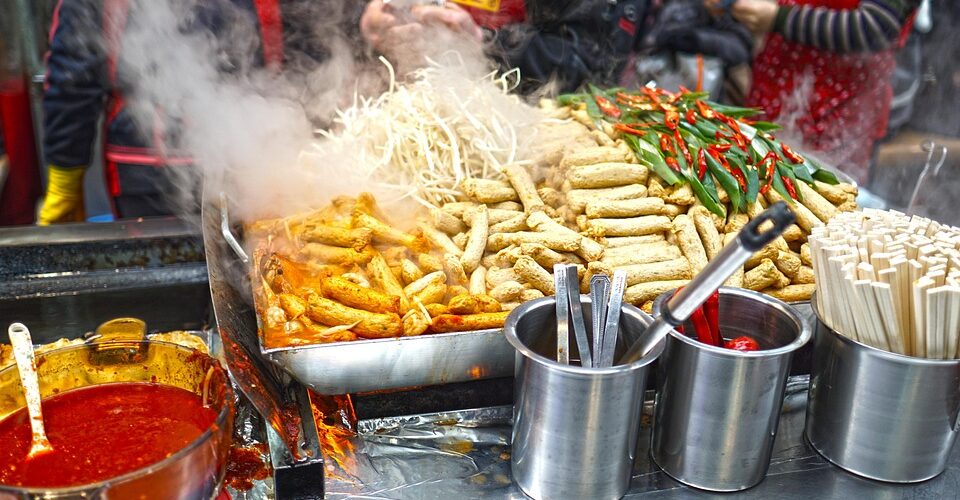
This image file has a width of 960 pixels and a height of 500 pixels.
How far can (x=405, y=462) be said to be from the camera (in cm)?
174

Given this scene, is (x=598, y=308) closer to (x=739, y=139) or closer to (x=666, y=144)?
(x=666, y=144)

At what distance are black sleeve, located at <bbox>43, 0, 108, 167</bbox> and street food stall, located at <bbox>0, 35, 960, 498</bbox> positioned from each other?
139 centimetres

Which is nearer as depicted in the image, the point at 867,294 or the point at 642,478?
the point at 867,294

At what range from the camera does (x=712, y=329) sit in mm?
1716

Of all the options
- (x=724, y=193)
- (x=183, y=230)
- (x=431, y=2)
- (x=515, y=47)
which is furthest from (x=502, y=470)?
(x=515, y=47)

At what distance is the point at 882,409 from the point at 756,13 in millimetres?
3691

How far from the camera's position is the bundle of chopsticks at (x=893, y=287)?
58.7 inches

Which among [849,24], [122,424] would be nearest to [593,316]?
[122,424]

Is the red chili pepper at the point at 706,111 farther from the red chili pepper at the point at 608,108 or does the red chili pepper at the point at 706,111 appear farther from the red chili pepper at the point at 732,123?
the red chili pepper at the point at 608,108

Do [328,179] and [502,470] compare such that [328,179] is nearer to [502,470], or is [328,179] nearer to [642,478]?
[502,470]

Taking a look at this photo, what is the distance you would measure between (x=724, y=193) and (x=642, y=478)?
1.17m

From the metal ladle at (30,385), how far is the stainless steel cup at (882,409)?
1.70 metres

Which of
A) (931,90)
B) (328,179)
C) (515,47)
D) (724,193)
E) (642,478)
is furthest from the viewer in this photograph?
(931,90)

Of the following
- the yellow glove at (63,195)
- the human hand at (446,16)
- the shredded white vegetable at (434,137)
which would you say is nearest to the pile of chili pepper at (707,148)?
the shredded white vegetable at (434,137)
